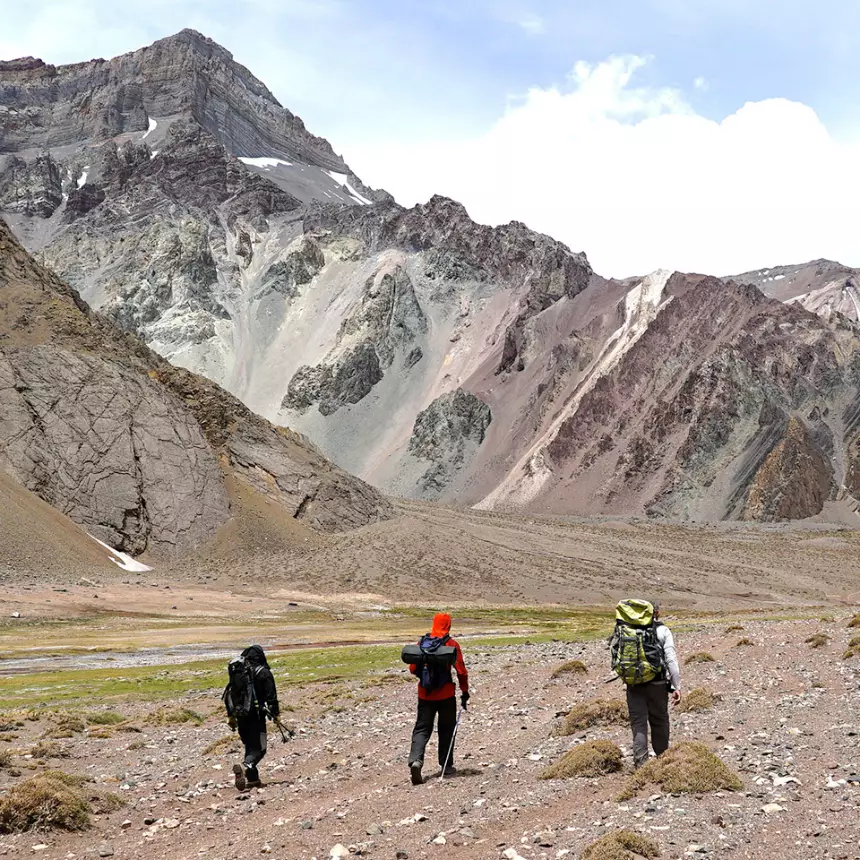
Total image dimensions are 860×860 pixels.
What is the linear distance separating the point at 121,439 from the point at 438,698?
93357 mm

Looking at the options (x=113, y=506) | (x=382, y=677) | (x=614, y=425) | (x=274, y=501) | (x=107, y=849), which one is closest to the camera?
(x=107, y=849)

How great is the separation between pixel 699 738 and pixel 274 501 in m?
95.4

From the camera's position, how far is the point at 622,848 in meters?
10.1

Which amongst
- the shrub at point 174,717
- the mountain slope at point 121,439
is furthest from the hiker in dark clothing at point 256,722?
the mountain slope at point 121,439

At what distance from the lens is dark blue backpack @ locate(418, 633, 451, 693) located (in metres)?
15.7

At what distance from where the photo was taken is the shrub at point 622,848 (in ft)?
32.6

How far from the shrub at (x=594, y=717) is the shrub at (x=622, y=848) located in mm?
8286

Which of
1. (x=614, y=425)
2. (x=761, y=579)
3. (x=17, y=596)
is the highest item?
(x=614, y=425)

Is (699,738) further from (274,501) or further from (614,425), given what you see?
(614,425)

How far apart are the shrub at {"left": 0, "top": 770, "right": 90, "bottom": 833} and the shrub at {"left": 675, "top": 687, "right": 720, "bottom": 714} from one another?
12.1 metres

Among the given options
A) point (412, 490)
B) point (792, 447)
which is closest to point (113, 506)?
point (412, 490)

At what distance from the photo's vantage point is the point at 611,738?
1739 cm

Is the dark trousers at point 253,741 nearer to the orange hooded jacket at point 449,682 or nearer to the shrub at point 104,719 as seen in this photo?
the orange hooded jacket at point 449,682

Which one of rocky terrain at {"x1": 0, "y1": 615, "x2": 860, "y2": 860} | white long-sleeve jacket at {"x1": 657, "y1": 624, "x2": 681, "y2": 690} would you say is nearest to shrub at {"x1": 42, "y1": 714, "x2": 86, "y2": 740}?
rocky terrain at {"x1": 0, "y1": 615, "x2": 860, "y2": 860}
